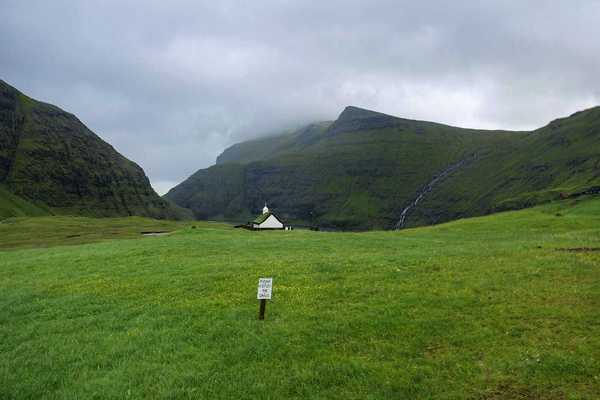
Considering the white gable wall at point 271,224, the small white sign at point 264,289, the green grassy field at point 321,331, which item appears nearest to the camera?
the green grassy field at point 321,331

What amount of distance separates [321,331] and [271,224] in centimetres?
9955

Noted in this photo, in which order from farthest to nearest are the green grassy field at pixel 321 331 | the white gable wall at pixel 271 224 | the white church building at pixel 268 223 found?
the white church building at pixel 268 223, the white gable wall at pixel 271 224, the green grassy field at pixel 321 331

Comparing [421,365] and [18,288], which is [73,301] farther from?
[421,365]

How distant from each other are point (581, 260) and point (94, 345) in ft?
71.9

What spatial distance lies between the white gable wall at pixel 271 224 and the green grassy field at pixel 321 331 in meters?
87.1

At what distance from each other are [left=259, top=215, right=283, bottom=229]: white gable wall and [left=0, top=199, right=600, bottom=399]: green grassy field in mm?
87098

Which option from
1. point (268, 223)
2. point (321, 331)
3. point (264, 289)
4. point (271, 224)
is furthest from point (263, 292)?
point (271, 224)

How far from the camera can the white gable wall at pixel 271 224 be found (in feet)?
369

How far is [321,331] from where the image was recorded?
15.0 meters

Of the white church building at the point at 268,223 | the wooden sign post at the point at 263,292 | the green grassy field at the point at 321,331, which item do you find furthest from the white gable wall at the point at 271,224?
the wooden sign post at the point at 263,292

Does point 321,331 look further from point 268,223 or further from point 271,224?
point 271,224

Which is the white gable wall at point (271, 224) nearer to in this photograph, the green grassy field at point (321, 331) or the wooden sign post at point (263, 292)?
the green grassy field at point (321, 331)

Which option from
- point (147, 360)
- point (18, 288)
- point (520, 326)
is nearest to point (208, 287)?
point (147, 360)

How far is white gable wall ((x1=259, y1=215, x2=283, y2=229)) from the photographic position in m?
112
